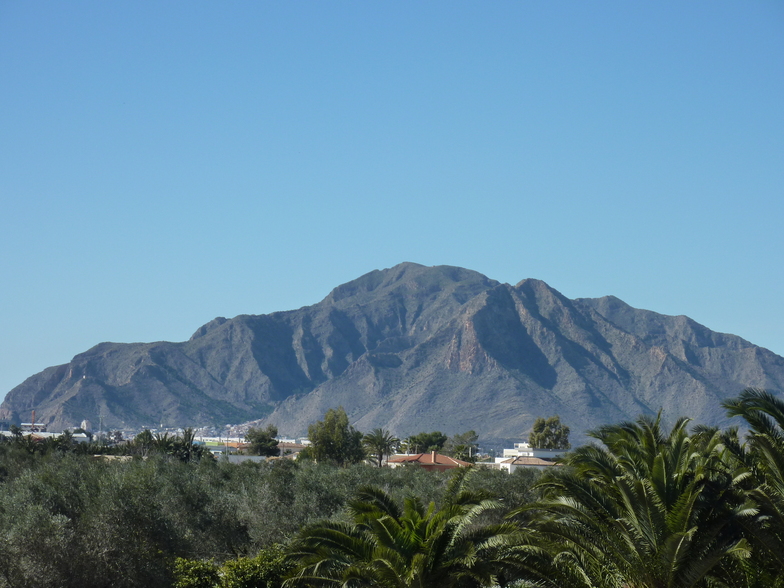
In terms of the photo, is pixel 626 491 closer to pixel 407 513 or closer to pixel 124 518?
pixel 407 513

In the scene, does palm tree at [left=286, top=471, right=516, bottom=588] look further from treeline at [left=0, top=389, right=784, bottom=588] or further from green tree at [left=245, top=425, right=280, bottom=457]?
green tree at [left=245, top=425, right=280, bottom=457]

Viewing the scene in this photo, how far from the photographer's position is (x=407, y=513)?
19297 millimetres

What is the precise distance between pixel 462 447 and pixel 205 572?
3586 inches

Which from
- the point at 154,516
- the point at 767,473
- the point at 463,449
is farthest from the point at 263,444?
the point at 767,473

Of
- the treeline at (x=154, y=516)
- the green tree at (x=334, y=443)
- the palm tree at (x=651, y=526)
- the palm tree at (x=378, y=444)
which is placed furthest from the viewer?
the palm tree at (x=378, y=444)

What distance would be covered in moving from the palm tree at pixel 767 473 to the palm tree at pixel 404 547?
15.6 feet

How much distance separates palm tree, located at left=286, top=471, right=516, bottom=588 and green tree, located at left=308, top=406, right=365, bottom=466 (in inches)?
2911

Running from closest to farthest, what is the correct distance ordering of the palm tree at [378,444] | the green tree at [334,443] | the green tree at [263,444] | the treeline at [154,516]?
the treeline at [154,516]
the green tree at [334,443]
the palm tree at [378,444]
the green tree at [263,444]

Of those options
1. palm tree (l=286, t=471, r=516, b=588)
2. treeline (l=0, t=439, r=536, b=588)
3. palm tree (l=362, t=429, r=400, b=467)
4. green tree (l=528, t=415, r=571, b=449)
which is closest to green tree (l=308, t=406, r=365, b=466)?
palm tree (l=362, t=429, r=400, b=467)

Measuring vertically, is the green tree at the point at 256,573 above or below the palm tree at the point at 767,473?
below

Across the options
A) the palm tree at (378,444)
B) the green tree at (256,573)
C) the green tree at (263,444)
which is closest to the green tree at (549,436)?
the palm tree at (378,444)

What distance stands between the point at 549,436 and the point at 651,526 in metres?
107

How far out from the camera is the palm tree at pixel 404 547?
1830cm

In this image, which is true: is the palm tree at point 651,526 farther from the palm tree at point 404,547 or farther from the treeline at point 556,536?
the palm tree at point 404,547
